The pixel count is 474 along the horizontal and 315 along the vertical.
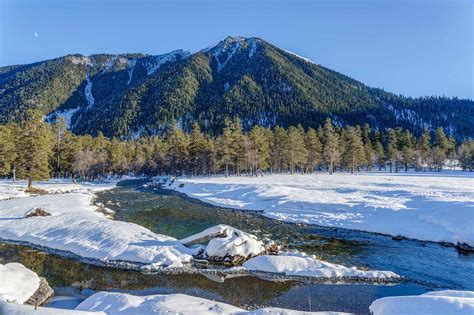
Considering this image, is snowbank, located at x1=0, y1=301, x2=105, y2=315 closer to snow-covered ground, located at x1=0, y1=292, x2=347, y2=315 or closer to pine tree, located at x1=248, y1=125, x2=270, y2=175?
snow-covered ground, located at x1=0, y1=292, x2=347, y2=315

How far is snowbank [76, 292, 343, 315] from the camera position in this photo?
11.9 metres

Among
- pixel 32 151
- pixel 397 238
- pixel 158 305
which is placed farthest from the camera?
pixel 32 151

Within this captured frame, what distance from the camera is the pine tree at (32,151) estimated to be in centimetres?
5697

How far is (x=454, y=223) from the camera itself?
2433cm

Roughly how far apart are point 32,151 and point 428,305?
6340 cm

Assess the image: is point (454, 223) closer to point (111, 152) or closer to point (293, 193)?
point (293, 193)


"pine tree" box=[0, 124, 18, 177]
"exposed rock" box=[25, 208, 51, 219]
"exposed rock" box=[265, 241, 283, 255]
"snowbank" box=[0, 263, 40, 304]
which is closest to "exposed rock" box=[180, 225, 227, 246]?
"exposed rock" box=[265, 241, 283, 255]

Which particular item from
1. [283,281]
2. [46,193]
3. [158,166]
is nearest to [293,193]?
[283,281]

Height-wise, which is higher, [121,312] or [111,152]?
[111,152]

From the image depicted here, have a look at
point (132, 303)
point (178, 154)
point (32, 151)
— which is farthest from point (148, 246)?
point (178, 154)

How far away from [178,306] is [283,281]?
18.7ft

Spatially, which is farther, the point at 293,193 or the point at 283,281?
the point at 293,193

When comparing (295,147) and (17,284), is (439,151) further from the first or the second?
(17,284)

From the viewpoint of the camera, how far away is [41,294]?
13984 mm
